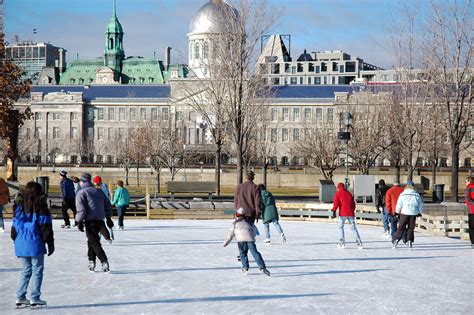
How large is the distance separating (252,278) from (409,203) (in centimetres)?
727

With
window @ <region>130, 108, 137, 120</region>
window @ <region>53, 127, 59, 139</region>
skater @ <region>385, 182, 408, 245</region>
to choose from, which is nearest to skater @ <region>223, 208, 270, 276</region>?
skater @ <region>385, 182, 408, 245</region>

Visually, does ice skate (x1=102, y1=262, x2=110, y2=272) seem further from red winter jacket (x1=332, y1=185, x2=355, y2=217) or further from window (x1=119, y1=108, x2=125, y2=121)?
window (x1=119, y1=108, x2=125, y2=121)

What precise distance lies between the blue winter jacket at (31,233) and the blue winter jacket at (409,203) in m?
11.9

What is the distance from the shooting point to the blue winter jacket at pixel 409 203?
23.1 meters

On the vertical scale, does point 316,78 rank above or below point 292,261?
above

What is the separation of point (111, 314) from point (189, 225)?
61.1ft

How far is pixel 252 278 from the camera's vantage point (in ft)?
56.2

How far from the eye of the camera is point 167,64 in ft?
591

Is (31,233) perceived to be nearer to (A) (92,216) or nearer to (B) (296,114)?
(A) (92,216)

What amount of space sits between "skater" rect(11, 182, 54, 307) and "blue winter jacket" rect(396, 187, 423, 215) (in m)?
11.9

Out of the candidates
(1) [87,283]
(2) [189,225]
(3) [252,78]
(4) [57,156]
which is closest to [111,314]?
(1) [87,283]

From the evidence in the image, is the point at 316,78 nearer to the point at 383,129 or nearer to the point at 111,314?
the point at 383,129

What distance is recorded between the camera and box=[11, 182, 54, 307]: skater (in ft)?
→ 43.7

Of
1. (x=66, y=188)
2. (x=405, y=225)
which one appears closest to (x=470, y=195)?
(x=405, y=225)
